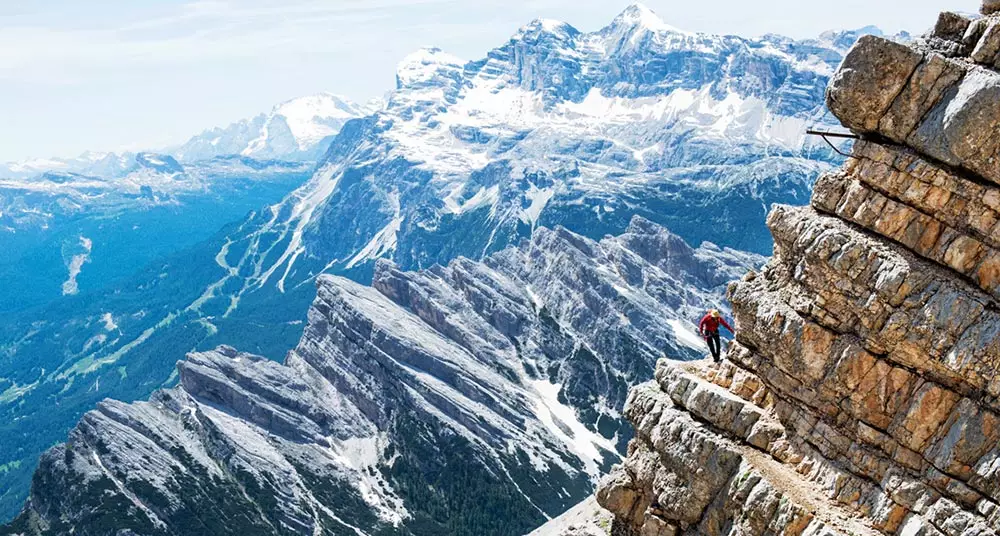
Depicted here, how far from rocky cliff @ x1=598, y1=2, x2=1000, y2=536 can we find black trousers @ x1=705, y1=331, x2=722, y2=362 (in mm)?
6264

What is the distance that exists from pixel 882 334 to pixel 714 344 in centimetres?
1745

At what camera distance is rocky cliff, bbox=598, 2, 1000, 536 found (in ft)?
137

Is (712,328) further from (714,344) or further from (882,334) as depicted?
(882,334)

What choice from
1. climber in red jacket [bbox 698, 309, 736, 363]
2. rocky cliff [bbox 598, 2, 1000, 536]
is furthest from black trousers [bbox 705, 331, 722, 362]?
rocky cliff [bbox 598, 2, 1000, 536]

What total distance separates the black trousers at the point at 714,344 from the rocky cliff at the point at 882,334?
6264mm

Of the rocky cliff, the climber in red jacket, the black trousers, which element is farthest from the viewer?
the climber in red jacket

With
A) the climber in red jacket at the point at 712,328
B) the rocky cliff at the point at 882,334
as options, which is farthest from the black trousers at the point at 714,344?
the rocky cliff at the point at 882,334

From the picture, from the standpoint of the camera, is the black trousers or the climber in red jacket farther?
the climber in red jacket

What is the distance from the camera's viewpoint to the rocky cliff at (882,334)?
41.8 m

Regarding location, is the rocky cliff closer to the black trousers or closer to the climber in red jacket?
the black trousers

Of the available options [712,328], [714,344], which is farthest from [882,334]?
[714,344]

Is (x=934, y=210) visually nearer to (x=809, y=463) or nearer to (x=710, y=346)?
(x=809, y=463)

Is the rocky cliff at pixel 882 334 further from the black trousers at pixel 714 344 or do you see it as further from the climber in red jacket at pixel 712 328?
the climber in red jacket at pixel 712 328

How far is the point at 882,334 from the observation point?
4456 cm
